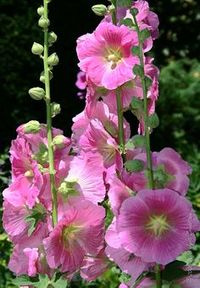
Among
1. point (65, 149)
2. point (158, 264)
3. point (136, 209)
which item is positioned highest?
point (65, 149)

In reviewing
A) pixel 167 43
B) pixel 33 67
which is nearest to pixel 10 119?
pixel 33 67

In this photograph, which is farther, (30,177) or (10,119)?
(10,119)

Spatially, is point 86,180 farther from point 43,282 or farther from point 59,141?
point 43,282

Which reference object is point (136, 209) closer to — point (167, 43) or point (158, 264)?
point (158, 264)

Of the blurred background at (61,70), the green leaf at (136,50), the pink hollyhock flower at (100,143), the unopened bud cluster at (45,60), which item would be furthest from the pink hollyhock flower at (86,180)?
the blurred background at (61,70)

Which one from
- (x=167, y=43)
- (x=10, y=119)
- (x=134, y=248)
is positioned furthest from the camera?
(x=167, y=43)

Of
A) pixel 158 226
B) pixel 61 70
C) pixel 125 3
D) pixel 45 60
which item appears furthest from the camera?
pixel 61 70

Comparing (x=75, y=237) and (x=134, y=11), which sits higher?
(x=134, y=11)

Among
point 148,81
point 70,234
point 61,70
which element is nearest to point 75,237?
point 70,234
